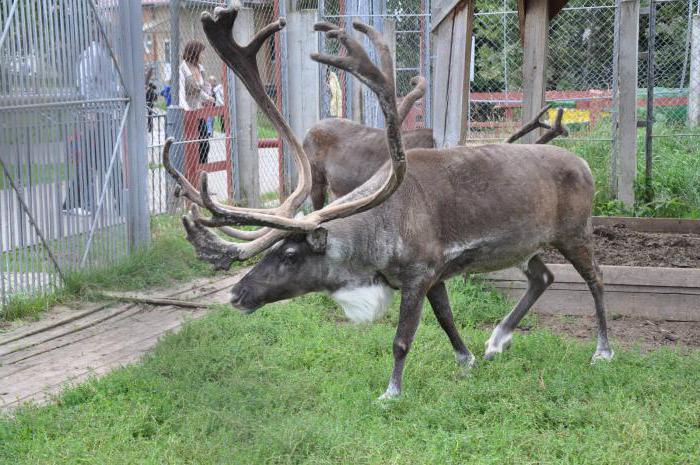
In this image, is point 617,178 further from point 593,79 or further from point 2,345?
point 593,79

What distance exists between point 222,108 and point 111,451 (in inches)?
307

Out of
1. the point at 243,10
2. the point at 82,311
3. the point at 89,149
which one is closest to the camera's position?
the point at 82,311

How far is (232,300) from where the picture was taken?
5.20 metres

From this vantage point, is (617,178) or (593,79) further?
(593,79)

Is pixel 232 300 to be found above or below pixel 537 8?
below

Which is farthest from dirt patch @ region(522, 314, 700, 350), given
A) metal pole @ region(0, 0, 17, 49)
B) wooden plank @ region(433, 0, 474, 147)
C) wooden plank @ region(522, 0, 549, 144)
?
metal pole @ region(0, 0, 17, 49)

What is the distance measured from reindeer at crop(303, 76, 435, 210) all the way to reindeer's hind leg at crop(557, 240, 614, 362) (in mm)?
2480

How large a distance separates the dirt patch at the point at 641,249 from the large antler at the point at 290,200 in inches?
128

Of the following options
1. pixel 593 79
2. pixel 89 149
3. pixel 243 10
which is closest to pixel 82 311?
pixel 89 149

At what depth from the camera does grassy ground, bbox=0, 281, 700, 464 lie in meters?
4.54

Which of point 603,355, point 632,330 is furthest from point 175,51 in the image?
point 603,355

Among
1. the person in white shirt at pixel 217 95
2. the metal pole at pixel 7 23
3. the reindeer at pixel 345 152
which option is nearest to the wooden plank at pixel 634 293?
the reindeer at pixel 345 152

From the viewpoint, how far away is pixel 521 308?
632 cm

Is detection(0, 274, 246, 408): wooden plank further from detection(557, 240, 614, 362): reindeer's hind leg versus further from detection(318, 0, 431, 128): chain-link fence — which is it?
detection(318, 0, 431, 128): chain-link fence
